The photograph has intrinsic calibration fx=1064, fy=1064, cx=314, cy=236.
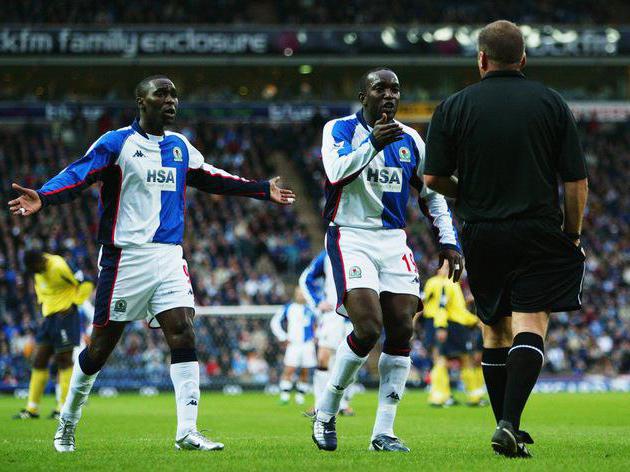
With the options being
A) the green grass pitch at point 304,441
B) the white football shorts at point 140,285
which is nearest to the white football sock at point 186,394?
the green grass pitch at point 304,441

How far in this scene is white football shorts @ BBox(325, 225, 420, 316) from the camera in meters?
7.25

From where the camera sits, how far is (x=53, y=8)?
38.5 m

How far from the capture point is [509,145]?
6.30 metres

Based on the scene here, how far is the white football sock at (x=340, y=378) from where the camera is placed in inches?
289

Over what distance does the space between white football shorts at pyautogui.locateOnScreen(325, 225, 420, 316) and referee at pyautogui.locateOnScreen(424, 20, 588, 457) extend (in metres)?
0.92

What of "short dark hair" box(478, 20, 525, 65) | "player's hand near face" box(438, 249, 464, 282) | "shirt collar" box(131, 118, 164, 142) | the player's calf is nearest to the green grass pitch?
the player's calf

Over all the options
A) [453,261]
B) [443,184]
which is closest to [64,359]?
[453,261]

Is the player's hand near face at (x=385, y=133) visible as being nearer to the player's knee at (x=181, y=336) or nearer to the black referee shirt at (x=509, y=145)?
the black referee shirt at (x=509, y=145)

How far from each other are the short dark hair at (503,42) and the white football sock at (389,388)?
2.23 m

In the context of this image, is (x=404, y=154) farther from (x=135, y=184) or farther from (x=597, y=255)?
(x=597, y=255)

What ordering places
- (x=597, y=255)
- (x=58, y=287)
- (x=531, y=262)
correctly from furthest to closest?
(x=597, y=255), (x=58, y=287), (x=531, y=262)

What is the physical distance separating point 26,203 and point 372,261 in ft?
7.73

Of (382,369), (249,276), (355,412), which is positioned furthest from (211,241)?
(382,369)

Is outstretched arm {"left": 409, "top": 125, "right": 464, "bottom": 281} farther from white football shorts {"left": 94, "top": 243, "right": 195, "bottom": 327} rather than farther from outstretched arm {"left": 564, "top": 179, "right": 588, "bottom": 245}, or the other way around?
white football shorts {"left": 94, "top": 243, "right": 195, "bottom": 327}
